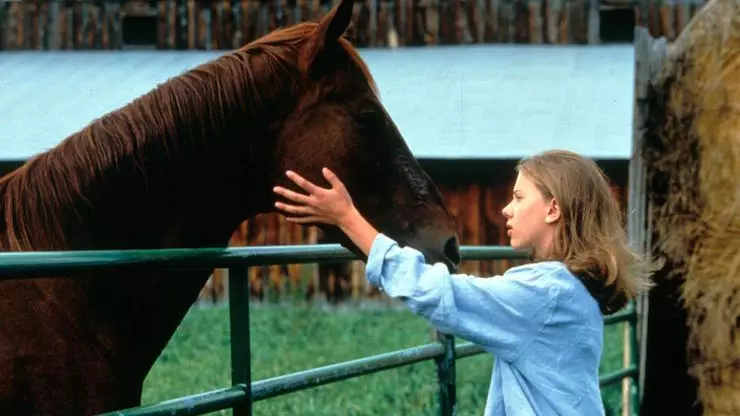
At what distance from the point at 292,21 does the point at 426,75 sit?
2469 millimetres

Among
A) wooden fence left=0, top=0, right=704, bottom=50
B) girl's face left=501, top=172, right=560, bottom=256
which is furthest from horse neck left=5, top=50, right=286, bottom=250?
wooden fence left=0, top=0, right=704, bottom=50

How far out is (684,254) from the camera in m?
5.00

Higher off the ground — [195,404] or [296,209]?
[296,209]

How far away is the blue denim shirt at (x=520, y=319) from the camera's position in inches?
90.5

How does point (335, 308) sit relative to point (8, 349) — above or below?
below

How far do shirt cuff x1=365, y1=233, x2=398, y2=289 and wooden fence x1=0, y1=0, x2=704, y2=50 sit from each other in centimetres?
1400

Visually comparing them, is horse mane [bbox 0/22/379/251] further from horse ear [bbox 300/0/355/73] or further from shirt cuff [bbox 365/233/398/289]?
shirt cuff [bbox 365/233/398/289]

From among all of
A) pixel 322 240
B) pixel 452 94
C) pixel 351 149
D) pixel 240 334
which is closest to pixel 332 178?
pixel 351 149

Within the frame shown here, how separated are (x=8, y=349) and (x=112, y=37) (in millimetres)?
15272

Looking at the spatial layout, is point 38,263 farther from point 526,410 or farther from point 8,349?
point 526,410

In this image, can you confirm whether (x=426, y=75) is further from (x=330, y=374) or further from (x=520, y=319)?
(x=520, y=319)

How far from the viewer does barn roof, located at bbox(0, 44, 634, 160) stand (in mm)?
13336

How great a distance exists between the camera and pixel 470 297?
2312mm

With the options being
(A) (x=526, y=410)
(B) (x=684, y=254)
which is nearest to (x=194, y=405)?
(A) (x=526, y=410)
